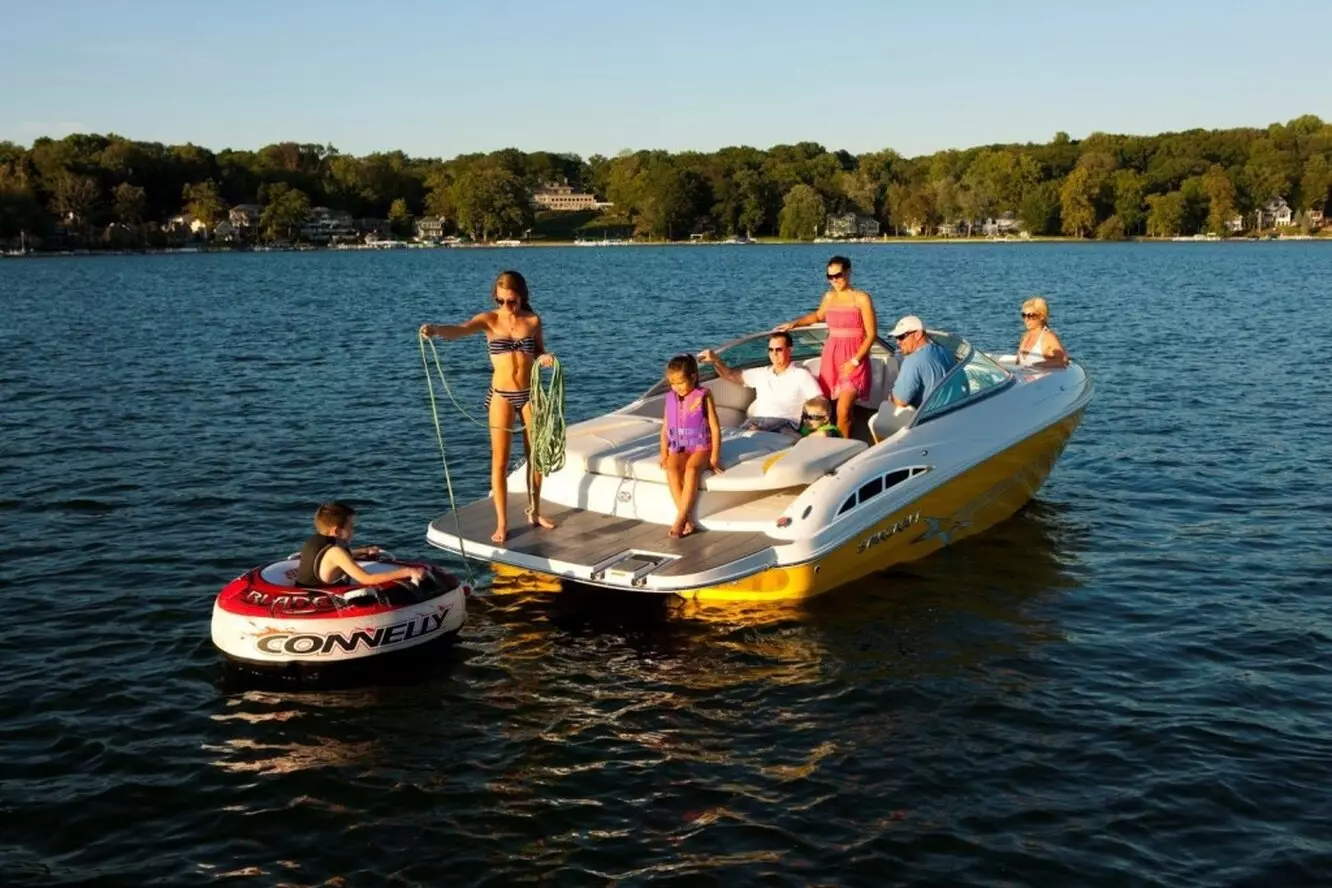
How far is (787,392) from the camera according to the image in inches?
464

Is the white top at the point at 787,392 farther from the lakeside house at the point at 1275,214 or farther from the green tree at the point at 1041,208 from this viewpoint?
the lakeside house at the point at 1275,214

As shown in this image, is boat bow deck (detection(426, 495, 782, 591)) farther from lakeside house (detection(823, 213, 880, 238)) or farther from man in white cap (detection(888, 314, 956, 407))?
lakeside house (detection(823, 213, 880, 238))

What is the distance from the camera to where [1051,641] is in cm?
982

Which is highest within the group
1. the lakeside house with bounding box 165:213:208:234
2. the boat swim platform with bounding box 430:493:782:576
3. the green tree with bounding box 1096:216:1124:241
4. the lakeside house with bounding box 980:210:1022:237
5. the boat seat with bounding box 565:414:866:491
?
the lakeside house with bounding box 165:213:208:234

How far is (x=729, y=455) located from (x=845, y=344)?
1954 mm

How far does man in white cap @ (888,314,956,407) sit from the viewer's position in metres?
11.6

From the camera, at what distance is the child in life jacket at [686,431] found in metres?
10.0

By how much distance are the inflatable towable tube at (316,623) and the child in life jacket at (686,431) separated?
2.23m

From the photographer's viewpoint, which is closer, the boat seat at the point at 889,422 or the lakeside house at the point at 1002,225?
the boat seat at the point at 889,422

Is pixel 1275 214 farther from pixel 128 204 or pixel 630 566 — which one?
pixel 630 566

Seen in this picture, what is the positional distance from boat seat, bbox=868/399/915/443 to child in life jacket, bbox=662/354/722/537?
1940 mm

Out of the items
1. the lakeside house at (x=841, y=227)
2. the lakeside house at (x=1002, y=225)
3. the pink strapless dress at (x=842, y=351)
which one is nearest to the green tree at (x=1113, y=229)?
the lakeside house at (x=1002, y=225)

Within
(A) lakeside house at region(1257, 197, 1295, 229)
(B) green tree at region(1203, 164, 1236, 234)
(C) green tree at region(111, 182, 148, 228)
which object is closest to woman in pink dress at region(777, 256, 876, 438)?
(B) green tree at region(1203, 164, 1236, 234)

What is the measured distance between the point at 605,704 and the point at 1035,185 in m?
185
